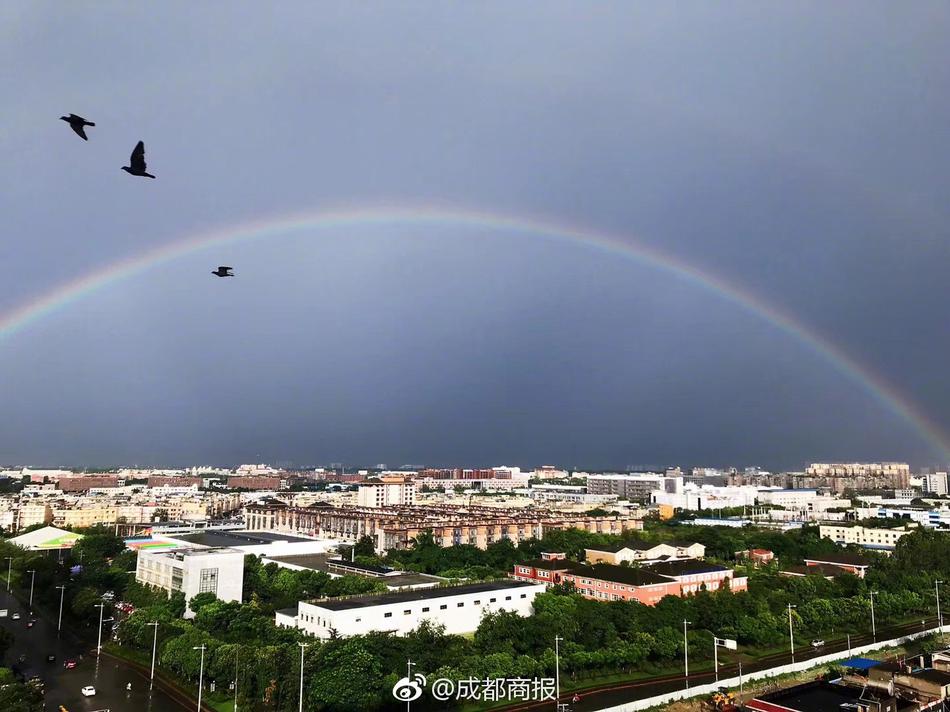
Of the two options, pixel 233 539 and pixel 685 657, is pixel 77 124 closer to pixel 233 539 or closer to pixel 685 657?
pixel 685 657

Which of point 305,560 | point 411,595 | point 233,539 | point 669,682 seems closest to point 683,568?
point 669,682

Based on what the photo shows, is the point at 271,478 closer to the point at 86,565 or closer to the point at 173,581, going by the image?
the point at 86,565

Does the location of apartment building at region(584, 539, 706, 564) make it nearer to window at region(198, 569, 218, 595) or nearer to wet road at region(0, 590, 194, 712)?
window at region(198, 569, 218, 595)

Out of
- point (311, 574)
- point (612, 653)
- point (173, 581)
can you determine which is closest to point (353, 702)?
point (612, 653)

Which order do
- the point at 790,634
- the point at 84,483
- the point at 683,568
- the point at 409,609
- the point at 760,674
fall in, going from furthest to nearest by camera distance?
the point at 84,483
the point at 683,568
the point at 790,634
the point at 409,609
the point at 760,674

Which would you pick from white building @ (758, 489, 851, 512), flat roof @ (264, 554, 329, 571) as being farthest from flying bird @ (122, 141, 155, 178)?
white building @ (758, 489, 851, 512)

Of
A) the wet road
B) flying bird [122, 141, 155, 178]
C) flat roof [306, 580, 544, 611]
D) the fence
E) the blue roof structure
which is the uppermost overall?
flying bird [122, 141, 155, 178]

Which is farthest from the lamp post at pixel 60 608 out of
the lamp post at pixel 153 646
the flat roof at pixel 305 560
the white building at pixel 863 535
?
the white building at pixel 863 535
